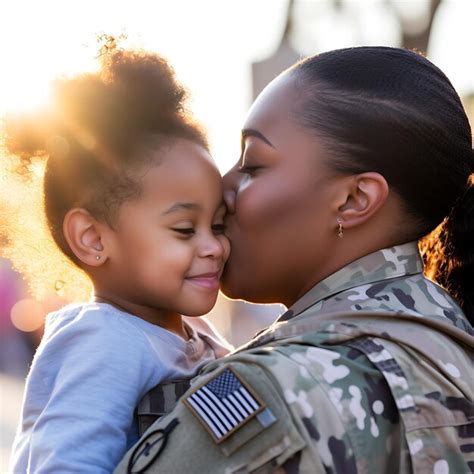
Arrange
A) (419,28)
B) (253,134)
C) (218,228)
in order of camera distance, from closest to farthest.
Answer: (253,134), (218,228), (419,28)

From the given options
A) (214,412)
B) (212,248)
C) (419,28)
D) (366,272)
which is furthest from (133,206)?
(419,28)

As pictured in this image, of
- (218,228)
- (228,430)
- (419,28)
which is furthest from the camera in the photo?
(419,28)

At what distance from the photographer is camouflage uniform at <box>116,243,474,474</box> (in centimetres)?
191

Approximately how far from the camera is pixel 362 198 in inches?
97.5

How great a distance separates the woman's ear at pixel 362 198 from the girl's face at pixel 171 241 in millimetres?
412

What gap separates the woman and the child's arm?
0.25m

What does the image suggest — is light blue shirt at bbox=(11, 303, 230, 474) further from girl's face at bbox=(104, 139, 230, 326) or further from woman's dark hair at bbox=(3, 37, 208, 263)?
woman's dark hair at bbox=(3, 37, 208, 263)

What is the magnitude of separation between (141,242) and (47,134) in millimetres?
447

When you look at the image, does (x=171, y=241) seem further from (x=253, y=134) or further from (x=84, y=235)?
(x=253, y=134)

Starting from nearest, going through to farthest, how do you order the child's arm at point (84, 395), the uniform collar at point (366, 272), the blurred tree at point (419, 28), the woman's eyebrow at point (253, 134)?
1. the child's arm at point (84, 395)
2. the uniform collar at point (366, 272)
3. the woman's eyebrow at point (253, 134)
4. the blurred tree at point (419, 28)

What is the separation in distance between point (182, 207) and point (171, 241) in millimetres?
102

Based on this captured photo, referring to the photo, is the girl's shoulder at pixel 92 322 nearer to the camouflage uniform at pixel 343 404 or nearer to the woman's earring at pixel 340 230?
the camouflage uniform at pixel 343 404

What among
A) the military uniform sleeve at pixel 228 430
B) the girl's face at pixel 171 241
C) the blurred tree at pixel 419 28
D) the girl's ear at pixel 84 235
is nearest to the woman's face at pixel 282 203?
the girl's face at pixel 171 241

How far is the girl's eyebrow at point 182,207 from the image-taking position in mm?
2730
